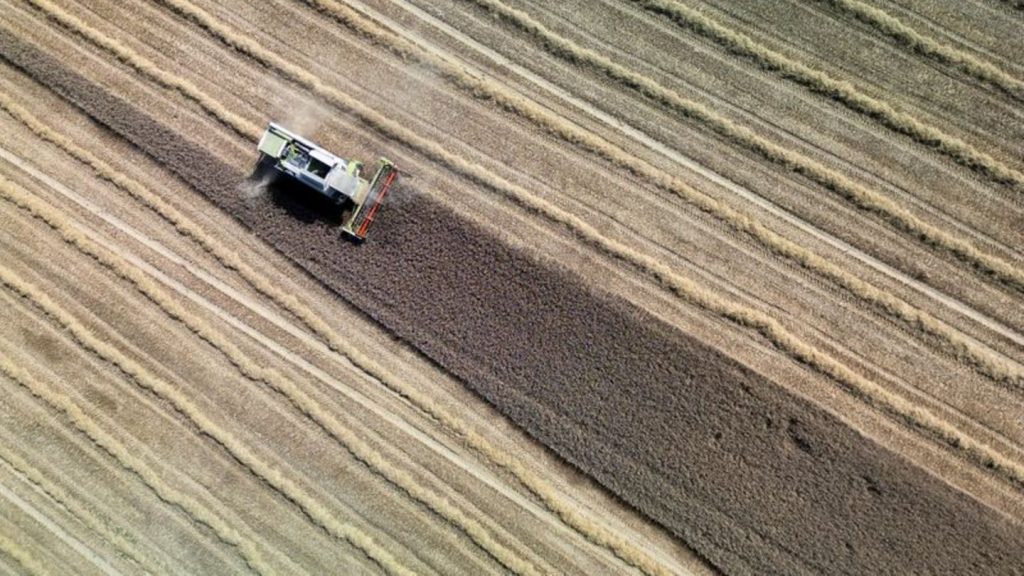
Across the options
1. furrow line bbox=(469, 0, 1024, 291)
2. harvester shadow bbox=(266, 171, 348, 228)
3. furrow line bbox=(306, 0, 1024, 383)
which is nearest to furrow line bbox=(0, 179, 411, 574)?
harvester shadow bbox=(266, 171, 348, 228)

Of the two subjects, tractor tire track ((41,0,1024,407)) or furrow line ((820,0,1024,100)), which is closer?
tractor tire track ((41,0,1024,407))

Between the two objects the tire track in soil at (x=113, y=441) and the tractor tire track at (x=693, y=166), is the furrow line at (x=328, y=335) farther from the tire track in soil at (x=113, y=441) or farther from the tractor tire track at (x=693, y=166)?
the tractor tire track at (x=693, y=166)

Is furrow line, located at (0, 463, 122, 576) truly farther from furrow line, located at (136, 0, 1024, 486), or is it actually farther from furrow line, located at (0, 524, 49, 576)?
furrow line, located at (136, 0, 1024, 486)

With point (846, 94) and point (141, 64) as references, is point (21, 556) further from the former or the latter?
point (846, 94)

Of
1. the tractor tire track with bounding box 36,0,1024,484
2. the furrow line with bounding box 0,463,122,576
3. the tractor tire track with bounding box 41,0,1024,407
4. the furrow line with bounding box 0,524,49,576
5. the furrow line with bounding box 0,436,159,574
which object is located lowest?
the furrow line with bounding box 0,524,49,576

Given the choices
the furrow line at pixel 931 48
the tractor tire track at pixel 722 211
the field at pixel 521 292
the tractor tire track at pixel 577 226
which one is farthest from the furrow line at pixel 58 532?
the furrow line at pixel 931 48

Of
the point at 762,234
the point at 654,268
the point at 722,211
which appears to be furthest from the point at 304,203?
the point at 762,234
